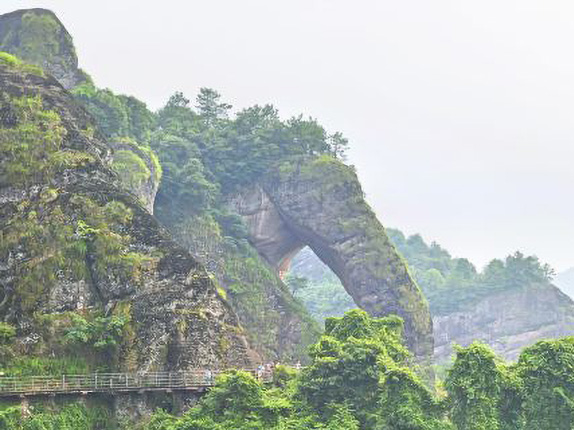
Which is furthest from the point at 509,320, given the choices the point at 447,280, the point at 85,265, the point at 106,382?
the point at 106,382

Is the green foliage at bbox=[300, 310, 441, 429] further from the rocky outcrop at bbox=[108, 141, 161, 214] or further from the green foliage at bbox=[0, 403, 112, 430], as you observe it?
the rocky outcrop at bbox=[108, 141, 161, 214]

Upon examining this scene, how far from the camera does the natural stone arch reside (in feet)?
278

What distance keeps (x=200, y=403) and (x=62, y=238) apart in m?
16.5

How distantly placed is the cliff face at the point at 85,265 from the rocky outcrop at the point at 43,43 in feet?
78.5

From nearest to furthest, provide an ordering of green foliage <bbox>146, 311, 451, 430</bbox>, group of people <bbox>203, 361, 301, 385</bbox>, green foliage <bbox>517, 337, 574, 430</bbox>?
green foliage <bbox>517, 337, 574, 430</bbox> < green foliage <bbox>146, 311, 451, 430</bbox> < group of people <bbox>203, 361, 301, 385</bbox>

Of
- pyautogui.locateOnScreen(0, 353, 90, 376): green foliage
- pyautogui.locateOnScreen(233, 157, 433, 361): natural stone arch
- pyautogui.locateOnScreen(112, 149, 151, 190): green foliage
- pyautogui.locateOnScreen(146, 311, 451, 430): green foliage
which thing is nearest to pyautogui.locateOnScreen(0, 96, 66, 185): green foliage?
pyautogui.locateOnScreen(112, 149, 151, 190): green foliage

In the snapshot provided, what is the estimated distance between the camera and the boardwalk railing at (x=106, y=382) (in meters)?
42.9

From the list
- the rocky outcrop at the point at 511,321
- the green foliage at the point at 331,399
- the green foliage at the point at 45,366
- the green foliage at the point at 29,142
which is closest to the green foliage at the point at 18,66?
the green foliage at the point at 29,142

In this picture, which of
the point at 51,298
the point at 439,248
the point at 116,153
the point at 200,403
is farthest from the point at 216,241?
A: the point at 439,248

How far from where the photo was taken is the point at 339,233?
86.9 meters

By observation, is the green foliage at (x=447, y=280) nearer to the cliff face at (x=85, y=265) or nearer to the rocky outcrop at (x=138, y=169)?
the rocky outcrop at (x=138, y=169)

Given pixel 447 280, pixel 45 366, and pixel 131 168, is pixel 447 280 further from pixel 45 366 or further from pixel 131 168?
pixel 45 366

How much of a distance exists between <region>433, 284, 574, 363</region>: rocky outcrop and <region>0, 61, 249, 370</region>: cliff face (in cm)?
8534

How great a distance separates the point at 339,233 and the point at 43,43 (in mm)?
39010
